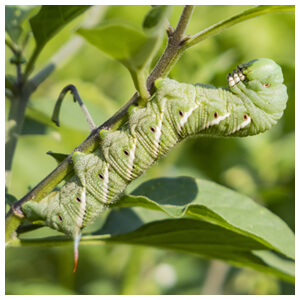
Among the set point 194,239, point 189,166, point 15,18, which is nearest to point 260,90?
point 194,239

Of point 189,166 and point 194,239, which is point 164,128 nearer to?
point 194,239

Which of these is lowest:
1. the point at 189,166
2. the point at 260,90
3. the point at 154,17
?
the point at 189,166

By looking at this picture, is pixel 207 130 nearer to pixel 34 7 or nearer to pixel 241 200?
pixel 241 200

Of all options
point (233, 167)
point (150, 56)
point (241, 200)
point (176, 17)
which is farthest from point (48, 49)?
point (150, 56)

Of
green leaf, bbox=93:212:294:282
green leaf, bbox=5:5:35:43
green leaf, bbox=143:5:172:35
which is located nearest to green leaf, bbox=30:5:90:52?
green leaf, bbox=5:5:35:43

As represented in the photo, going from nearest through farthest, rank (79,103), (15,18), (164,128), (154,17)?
(154,17) < (79,103) < (164,128) < (15,18)

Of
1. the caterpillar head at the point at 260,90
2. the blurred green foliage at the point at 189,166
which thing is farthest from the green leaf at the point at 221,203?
the blurred green foliage at the point at 189,166
